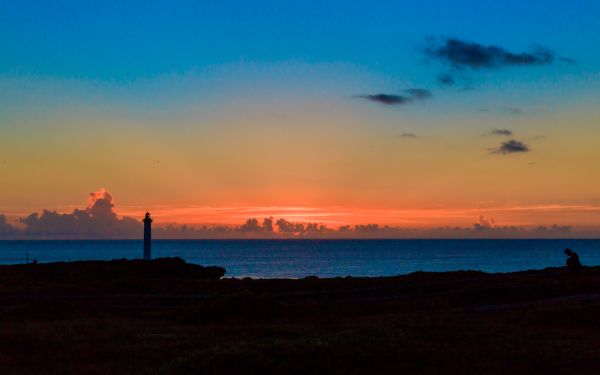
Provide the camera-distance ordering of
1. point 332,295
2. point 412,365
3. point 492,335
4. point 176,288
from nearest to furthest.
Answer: point 412,365 → point 492,335 → point 332,295 → point 176,288

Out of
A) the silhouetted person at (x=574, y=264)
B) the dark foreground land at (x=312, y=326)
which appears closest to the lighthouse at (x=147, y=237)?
the dark foreground land at (x=312, y=326)

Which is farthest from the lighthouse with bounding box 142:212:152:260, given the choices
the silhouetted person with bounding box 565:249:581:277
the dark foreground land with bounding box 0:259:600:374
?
the silhouetted person with bounding box 565:249:581:277

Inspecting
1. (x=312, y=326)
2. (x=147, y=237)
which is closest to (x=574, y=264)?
(x=312, y=326)

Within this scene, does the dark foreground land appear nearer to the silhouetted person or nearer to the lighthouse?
the silhouetted person

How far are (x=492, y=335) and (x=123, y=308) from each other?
14.5 metres

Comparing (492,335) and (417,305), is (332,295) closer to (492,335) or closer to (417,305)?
(417,305)

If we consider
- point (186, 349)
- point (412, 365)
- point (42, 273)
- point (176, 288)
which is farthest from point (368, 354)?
point (42, 273)

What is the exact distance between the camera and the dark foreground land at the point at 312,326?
46.3 ft

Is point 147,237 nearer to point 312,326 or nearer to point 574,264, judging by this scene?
point 574,264

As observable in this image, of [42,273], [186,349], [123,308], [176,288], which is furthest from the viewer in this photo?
[42,273]

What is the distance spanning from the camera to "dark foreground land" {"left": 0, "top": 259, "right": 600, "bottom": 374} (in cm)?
1410

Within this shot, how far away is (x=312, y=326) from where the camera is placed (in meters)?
20.2

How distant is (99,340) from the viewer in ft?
58.2

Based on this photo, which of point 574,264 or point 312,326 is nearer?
point 312,326
